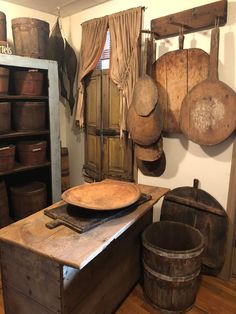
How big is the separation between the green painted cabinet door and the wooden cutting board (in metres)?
0.49

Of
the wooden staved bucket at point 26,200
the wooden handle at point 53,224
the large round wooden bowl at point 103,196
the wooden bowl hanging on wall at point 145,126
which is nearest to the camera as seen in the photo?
the wooden handle at point 53,224

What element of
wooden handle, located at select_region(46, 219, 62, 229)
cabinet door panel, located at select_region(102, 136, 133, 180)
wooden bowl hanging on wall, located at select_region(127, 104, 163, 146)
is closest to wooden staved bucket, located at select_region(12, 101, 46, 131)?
cabinet door panel, located at select_region(102, 136, 133, 180)

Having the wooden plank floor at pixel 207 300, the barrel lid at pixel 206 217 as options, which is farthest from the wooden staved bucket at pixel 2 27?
the wooden plank floor at pixel 207 300

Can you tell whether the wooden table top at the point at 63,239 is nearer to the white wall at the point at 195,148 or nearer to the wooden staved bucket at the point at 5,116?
the white wall at the point at 195,148

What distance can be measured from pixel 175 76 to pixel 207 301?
5.89ft

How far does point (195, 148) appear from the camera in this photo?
2.21 metres

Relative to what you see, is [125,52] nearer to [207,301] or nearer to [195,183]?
[195,183]

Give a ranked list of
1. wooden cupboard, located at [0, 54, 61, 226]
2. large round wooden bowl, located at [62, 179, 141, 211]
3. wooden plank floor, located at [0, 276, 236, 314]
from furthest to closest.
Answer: wooden cupboard, located at [0, 54, 61, 226] < wooden plank floor, located at [0, 276, 236, 314] < large round wooden bowl, located at [62, 179, 141, 211]

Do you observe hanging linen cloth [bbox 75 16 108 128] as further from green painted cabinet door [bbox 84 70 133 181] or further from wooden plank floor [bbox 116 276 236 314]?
wooden plank floor [bbox 116 276 236 314]

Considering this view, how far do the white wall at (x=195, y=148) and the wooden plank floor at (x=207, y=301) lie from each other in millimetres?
675

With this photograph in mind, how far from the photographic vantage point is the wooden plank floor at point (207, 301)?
181cm

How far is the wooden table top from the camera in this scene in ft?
3.88

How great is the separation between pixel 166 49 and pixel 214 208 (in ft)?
4.70

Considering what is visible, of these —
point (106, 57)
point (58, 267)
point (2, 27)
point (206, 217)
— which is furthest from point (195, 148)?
point (2, 27)
